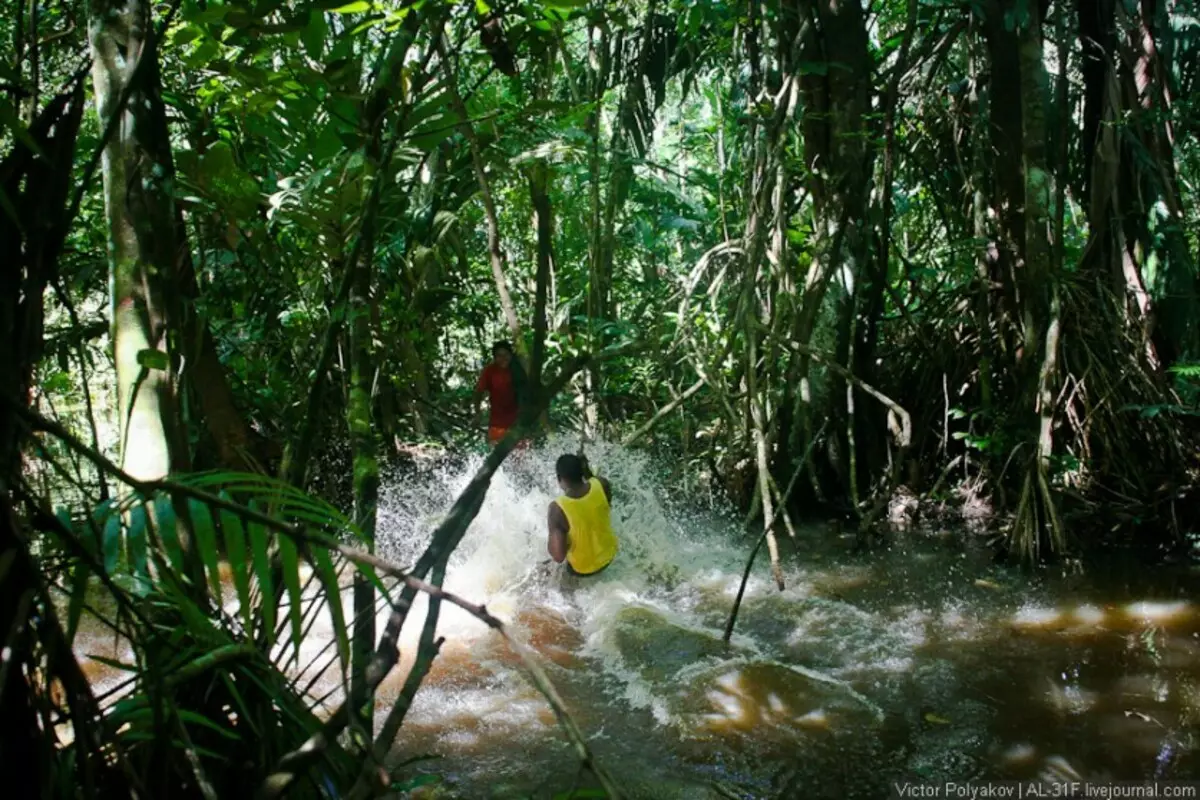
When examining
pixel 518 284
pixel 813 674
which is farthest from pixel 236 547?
pixel 518 284

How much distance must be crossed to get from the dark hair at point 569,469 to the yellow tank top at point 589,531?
12 cm

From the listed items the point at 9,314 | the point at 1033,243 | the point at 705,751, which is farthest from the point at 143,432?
the point at 1033,243

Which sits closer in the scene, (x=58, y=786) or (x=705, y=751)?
(x=58, y=786)

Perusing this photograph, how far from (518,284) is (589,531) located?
4261 mm

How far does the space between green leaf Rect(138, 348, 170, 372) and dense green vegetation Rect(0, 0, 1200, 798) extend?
3 centimetres

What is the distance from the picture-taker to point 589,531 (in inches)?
214

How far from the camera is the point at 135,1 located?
1583mm

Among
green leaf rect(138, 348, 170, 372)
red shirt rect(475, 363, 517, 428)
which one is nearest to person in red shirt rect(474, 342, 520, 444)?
red shirt rect(475, 363, 517, 428)

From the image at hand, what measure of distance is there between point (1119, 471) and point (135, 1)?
233 inches

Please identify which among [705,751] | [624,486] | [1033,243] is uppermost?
[1033,243]

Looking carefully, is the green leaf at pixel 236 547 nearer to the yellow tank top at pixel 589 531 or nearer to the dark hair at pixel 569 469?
the dark hair at pixel 569 469

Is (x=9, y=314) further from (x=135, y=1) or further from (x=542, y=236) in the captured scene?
(x=135, y=1)

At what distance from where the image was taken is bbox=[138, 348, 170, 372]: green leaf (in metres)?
1.49

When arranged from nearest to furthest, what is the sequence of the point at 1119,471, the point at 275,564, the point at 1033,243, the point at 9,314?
1. the point at 9,314
2. the point at 275,564
3. the point at 1033,243
4. the point at 1119,471
